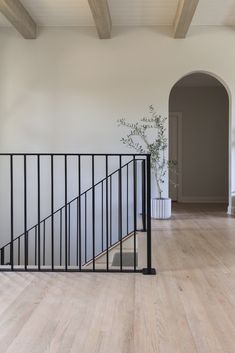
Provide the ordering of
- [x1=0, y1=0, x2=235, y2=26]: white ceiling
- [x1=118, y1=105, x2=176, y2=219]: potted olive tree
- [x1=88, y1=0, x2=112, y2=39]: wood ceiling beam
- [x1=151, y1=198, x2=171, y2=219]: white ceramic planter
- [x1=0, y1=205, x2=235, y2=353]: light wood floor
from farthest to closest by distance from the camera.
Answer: [x1=118, y1=105, x2=176, y2=219]: potted olive tree → [x1=151, y1=198, x2=171, y2=219]: white ceramic planter → [x1=0, y1=0, x2=235, y2=26]: white ceiling → [x1=88, y1=0, x2=112, y2=39]: wood ceiling beam → [x1=0, y1=205, x2=235, y2=353]: light wood floor

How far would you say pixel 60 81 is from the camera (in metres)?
5.50

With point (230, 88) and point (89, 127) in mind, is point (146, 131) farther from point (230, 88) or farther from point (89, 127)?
point (230, 88)

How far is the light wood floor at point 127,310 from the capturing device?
1710 millimetres

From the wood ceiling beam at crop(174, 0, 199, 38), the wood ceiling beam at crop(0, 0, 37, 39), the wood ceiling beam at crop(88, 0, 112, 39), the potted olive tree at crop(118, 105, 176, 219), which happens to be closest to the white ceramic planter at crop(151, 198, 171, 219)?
the potted olive tree at crop(118, 105, 176, 219)

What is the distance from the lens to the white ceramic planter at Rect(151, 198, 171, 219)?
16.8ft

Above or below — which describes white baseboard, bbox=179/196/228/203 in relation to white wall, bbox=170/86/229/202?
below

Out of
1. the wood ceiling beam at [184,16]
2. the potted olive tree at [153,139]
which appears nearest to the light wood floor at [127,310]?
the potted olive tree at [153,139]

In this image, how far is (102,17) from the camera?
15.1 ft

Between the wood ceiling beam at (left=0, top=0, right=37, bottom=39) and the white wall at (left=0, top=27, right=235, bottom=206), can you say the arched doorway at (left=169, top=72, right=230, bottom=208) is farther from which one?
the wood ceiling beam at (left=0, top=0, right=37, bottom=39)

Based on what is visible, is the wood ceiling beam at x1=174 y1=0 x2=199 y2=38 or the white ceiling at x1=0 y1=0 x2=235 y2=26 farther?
the white ceiling at x1=0 y1=0 x2=235 y2=26

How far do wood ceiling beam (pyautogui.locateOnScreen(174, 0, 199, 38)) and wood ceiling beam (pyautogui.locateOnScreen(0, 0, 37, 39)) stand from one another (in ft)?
7.02

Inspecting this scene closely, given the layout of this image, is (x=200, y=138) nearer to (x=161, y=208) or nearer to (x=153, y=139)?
(x=153, y=139)

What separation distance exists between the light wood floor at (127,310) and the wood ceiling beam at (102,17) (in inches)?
121

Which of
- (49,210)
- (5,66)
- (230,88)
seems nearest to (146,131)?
(230,88)
